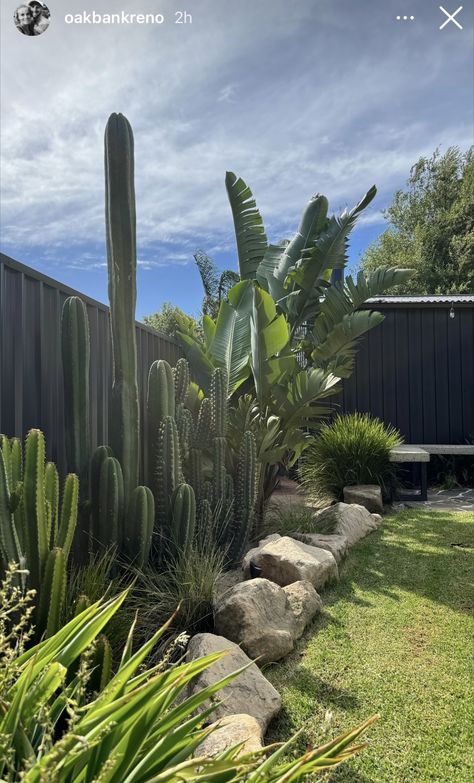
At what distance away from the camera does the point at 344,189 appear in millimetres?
16281

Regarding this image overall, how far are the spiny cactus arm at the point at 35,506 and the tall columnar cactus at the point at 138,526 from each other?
1.00 m

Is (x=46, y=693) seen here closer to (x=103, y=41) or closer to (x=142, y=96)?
(x=103, y=41)

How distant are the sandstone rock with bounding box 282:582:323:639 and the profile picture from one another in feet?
14.5

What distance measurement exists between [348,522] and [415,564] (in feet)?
2.87

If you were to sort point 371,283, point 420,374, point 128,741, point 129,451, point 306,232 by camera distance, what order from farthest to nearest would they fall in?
point 420,374 → point 306,232 → point 371,283 → point 129,451 → point 128,741

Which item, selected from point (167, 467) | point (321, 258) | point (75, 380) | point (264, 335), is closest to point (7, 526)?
point (75, 380)

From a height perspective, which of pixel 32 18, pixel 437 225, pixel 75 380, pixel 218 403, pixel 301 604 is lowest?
pixel 301 604

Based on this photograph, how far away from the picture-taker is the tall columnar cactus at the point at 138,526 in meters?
3.15

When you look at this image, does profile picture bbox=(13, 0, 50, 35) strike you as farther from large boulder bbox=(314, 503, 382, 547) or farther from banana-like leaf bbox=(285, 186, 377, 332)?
large boulder bbox=(314, 503, 382, 547)

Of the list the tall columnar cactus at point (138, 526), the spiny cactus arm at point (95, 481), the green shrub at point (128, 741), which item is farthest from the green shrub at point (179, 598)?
Result: the green shrub at point (128, 741)

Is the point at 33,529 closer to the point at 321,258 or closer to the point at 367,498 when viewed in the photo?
the point at 321,258

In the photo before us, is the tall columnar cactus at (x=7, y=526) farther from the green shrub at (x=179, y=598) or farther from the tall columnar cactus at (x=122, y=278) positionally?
the tall columnar cactus at (x=122, y=278)

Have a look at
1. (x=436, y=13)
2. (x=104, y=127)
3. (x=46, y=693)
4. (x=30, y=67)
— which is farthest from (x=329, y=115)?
(x=46, y=693)

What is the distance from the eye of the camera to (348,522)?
5160mm
